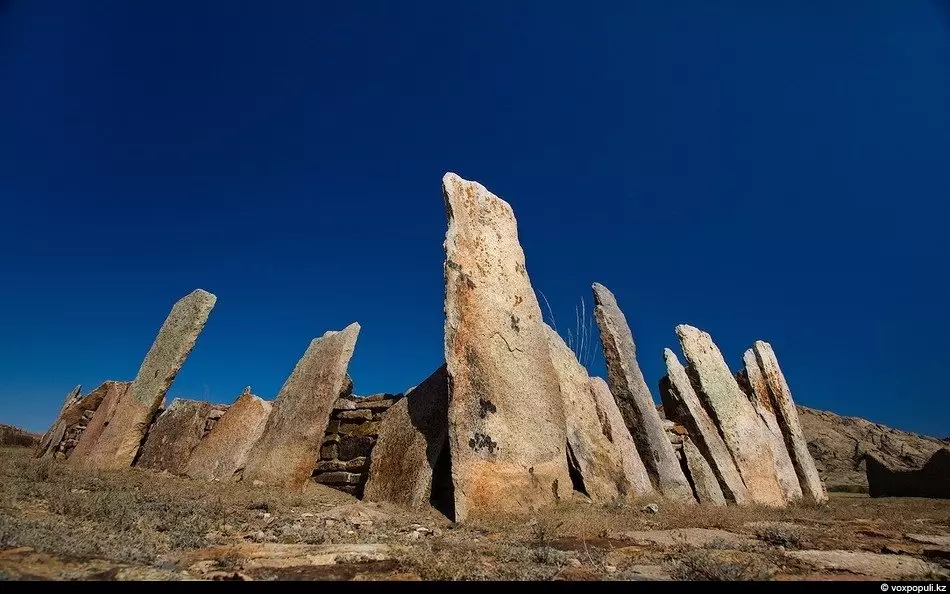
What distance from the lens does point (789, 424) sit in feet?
28.3

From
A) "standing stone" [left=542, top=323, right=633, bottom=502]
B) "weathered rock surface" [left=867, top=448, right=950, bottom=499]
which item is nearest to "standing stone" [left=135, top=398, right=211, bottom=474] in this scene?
"standing stone" [left=542, top=323, right=633, bottom=502]

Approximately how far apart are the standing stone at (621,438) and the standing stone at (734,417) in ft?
5.96

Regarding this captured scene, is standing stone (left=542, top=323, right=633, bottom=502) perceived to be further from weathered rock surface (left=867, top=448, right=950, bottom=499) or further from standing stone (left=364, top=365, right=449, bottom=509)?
weathered rock surface (left=867, top=448, right=950, bottom=499)

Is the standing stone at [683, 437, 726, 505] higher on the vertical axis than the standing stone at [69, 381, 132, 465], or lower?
lower

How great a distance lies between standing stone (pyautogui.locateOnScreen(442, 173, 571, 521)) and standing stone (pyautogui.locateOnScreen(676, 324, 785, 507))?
3385 millimetres

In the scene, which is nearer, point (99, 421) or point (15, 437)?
point (99, 421)

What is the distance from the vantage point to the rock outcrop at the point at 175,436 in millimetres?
6211

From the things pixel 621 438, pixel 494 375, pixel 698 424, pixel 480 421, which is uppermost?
pixel 698 424

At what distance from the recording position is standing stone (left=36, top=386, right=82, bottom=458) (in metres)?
7.38

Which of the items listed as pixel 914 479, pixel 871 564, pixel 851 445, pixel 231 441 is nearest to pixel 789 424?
pixel 914 479

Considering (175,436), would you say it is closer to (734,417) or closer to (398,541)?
(398,541)

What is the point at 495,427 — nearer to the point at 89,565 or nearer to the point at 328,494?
the point at 328,494

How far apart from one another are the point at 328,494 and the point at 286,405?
1.36 metres
